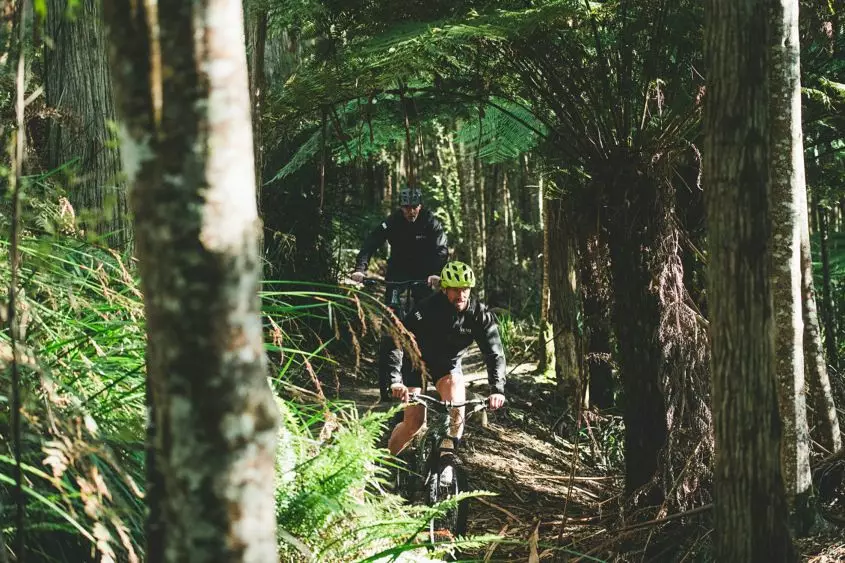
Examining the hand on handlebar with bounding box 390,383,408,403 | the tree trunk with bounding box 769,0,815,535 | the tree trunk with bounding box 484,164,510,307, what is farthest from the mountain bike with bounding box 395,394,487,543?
the tree trunk with bounding box 484,164,510,307

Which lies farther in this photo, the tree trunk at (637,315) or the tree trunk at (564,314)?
the tree trunk at (564,314)

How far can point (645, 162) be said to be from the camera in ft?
21.3

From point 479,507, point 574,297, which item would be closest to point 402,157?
point 574,297

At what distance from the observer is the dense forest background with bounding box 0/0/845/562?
1.58 meters

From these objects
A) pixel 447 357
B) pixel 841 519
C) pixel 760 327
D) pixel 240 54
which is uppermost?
pixel 240 54

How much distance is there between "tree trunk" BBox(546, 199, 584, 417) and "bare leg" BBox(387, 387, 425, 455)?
2801 mm

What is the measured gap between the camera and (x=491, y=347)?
6.43 m

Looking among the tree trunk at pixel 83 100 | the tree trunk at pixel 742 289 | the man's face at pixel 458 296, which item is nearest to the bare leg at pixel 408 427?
the man's face at pixel 458 296

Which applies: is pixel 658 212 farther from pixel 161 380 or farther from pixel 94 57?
pixel 161 380

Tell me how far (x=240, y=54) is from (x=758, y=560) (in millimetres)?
3345

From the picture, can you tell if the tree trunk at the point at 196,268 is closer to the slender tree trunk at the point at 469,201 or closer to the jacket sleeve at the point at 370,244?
the jacket sleeve at the point at 370,244

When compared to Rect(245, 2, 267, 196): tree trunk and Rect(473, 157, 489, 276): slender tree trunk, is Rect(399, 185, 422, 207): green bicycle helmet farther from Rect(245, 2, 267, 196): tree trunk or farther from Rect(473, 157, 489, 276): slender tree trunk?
Rect(473, 157, 489, 276): slender tree trunk

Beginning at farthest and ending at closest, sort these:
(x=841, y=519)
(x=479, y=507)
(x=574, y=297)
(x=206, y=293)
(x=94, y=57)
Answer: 1. (x=574, y=297)
2. (x=479, y=507)
3. (x=94, y=57)
4. (x=841, y=519)
5. (x=206, y=293)

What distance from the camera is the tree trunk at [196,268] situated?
1.54m
